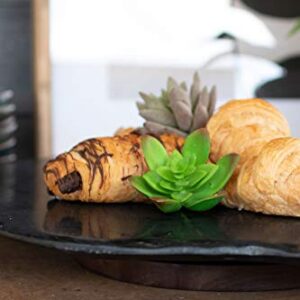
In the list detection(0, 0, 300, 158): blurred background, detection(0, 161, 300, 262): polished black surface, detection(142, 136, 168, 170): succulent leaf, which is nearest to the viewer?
detection(0, 161, 300, 262): polished black surface

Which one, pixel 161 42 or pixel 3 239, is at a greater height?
pixel 161 42

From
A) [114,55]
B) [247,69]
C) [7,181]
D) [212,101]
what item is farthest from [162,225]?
[247,69]

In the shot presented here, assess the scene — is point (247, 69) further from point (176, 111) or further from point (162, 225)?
point (162, 225)

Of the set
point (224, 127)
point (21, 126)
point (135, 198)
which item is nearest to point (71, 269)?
point (135, 198)

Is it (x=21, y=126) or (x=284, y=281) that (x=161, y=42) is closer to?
(x=21, y=126)

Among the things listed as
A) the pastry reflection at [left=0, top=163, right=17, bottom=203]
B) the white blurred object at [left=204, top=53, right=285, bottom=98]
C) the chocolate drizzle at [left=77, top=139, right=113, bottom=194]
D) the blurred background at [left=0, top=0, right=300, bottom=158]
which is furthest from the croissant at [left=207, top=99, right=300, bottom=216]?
the white blurred object at [left=204, top=53, right=285, bottom=98]

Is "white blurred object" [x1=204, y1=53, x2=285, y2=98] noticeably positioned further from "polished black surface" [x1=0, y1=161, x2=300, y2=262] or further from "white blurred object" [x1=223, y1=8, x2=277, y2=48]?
"polished black surface" [x1=0, y1=161, x2=300, y2=262]

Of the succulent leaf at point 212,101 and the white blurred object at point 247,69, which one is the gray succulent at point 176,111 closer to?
the succulent leaf at point 212,101
